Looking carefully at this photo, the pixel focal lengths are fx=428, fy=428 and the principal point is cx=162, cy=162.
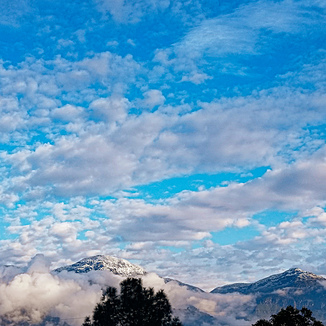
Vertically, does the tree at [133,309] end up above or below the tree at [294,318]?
above

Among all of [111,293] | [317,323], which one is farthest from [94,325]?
[317,323]

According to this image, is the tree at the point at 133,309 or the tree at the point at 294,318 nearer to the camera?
the tree at the point at 294,318

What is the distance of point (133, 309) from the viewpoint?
10375 cm

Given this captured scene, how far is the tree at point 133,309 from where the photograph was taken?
102688 mm

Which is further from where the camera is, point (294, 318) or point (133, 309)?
point (133, 309)

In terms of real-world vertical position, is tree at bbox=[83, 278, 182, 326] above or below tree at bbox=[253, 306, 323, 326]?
above

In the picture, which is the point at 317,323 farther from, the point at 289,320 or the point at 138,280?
the point at 138,280

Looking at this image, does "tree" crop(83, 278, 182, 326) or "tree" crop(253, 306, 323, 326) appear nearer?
"tree" crop(253, 306, 323, 326)

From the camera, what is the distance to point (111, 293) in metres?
107

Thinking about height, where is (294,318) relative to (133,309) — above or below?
below

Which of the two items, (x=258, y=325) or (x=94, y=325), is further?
(x=94, y=325)

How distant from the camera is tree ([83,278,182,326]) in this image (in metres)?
Result: 103

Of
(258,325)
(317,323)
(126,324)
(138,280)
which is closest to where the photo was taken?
(317,323)

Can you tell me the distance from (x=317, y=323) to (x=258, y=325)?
11092 mm
